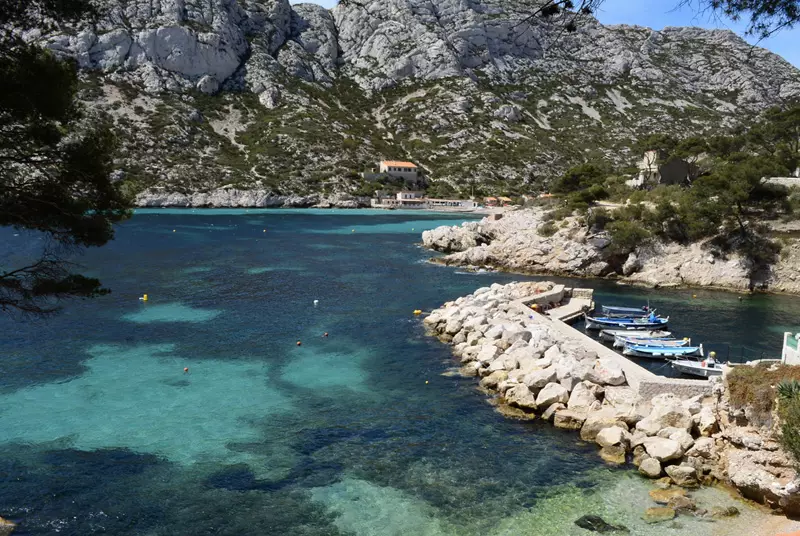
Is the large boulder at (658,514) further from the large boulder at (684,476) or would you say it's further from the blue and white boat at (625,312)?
the blue and white boat at (625,312)

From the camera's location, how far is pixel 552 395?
1961 cm

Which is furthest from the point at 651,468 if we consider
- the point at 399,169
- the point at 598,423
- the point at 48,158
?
the point at 399,169

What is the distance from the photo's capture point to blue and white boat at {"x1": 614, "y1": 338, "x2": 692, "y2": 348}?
90.6ft

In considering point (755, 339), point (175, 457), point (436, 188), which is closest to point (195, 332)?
point (175, 457)

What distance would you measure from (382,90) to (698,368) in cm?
14371

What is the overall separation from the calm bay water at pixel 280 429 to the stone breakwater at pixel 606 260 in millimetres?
5236

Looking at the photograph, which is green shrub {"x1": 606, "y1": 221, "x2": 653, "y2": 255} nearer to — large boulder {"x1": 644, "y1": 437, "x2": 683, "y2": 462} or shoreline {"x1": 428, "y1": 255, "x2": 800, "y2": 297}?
shoreline {"x1": 428, "y1": 255, "x2": 800, "y2": 297}

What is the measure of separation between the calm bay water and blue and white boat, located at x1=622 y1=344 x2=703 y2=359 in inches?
89.7

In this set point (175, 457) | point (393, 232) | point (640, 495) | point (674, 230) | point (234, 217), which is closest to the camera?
point (640, 495)

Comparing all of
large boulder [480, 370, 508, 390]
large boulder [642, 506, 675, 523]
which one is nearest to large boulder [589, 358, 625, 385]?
large boulder [480, 370, 508, 390]

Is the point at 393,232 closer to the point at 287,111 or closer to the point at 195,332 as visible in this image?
the point at 195,332

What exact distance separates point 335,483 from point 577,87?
527 ft

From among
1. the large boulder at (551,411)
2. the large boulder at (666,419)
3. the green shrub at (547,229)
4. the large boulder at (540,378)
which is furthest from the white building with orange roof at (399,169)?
the large boulder at (666,419)

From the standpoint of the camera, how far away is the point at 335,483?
1499 centimetres
